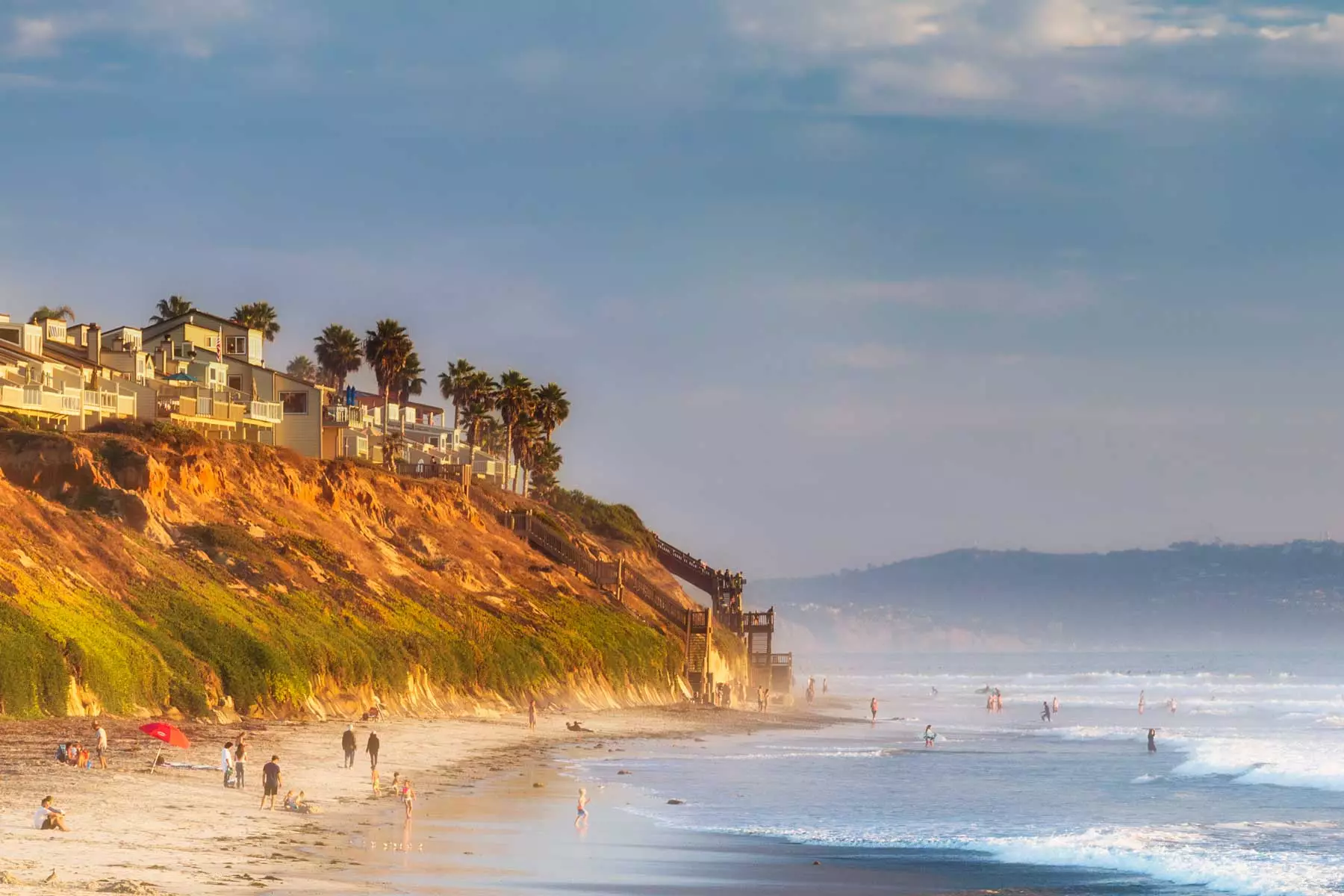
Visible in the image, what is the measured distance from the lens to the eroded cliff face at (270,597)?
47312 mm

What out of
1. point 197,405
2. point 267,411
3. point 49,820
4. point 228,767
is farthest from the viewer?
point 267,411

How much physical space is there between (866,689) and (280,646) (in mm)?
105099

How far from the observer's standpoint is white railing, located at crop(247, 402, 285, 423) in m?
91.4

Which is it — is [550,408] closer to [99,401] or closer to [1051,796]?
[99,401]

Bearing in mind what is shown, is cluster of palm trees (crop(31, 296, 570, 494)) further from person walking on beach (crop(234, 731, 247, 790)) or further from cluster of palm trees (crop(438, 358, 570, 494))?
person walking on beach (crop(234, 731, 247, 790))

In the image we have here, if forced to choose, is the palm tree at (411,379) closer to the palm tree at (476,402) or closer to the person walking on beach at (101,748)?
the palm tree at (476,402)

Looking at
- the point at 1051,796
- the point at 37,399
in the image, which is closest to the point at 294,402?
the point at 37,399

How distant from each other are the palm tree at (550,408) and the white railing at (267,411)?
1154 inches

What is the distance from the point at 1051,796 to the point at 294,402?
6033 centimetres

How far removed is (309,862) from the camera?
26.4 meters

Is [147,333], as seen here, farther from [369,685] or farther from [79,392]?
[369,685]

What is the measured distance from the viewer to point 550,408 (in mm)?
121875

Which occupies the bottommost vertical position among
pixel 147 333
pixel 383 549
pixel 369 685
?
pixel 369 685

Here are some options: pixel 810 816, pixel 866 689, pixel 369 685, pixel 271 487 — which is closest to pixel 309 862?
pixel 810 816
